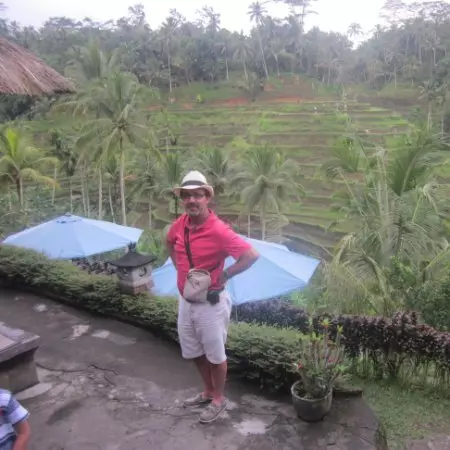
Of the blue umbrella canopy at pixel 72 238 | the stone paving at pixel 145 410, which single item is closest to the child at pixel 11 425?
the stone paving at pixel 145 410

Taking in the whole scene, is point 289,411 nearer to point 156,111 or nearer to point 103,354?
point 103,354

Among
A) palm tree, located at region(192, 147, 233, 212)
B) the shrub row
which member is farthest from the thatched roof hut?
palm tree, located at region(192, 147, 233, 212)

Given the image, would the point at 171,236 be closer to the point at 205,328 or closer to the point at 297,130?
the point at 205,328

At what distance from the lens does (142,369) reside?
4.50 metres

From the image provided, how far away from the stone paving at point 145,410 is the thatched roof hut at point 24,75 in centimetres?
241

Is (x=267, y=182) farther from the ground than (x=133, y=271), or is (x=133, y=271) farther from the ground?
(x=133, y=271)

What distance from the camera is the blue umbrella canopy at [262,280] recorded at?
7098mm

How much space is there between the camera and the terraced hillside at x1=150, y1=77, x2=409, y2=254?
26638 mm

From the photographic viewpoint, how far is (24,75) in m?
4.44

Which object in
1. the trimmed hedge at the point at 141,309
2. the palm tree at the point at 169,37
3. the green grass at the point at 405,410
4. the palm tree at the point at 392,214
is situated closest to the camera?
the trimmed hedge at the point at 141,309

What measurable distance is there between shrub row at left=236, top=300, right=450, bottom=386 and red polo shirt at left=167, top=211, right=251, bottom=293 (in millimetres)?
2501

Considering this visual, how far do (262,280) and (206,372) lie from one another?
3.74 m

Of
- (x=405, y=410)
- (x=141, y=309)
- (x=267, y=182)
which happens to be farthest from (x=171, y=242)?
(x=267, y=182)

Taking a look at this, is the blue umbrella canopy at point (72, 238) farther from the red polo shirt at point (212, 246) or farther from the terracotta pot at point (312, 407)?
the terracotta pot at point (312, 407)
